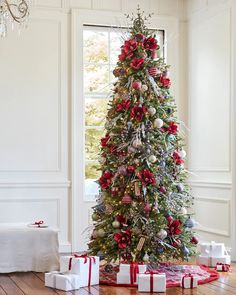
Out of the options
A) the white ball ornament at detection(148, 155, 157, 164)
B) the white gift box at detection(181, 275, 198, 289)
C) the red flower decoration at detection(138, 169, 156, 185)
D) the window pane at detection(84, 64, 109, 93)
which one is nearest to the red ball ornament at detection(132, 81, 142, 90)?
the white ball ornament at detection(148, 155, 157, 164)

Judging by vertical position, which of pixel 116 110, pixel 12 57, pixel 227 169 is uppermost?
pixel 12 57

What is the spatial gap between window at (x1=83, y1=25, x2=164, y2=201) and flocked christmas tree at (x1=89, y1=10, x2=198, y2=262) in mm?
1723

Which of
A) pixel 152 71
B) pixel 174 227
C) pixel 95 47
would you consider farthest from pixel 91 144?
pixel 174 227

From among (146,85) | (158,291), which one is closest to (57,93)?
(146,85)

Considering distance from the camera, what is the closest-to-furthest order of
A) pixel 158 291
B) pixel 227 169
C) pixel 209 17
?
pixel 158 291 → pixel 227 169 → pixel 209 17

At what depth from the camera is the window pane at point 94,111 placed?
7.47m

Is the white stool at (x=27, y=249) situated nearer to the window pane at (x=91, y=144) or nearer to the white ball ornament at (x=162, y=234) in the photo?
the white ball ornament at (x=162, y=234)

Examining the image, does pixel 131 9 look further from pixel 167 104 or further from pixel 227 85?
pixel 167 104

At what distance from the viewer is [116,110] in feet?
18.5

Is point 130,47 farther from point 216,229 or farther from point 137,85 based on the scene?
point 216,229

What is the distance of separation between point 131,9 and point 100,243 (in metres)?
3.31

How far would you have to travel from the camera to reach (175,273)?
5.51 m

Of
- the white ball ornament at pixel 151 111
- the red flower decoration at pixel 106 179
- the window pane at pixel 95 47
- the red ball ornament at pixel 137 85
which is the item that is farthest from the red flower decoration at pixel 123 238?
the window pane at pixel 95 47

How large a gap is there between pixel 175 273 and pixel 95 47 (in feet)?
10.5
